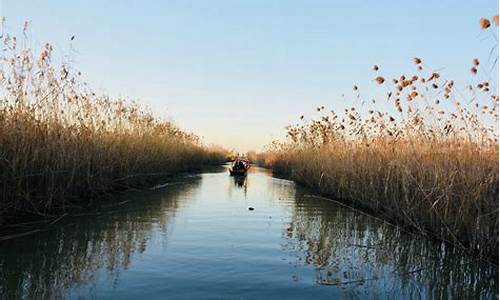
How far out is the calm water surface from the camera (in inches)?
150

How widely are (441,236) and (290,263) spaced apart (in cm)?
240

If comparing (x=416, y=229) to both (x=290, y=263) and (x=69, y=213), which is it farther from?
(x=69, y=213)

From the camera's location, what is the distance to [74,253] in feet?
16.2

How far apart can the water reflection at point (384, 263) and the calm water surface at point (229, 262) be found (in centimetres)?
1

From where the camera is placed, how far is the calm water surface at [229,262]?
3816 millimetres

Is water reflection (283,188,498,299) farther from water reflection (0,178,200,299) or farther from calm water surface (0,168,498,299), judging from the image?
water reflection (0,178,200,299)

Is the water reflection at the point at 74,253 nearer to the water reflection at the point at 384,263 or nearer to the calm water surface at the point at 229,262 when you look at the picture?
the calm water surface at the point at 229,262

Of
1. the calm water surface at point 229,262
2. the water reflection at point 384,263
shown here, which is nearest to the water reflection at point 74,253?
the calm water surface at point 229,262

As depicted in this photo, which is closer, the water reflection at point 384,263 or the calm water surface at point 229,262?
the calm water surface at point 229,262

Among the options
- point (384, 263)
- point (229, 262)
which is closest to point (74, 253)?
point (229, 262)

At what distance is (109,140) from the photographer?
1062 cm

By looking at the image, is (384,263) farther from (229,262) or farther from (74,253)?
(74,253)

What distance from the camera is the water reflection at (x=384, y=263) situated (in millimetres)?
4043

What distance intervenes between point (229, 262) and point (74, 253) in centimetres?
181
